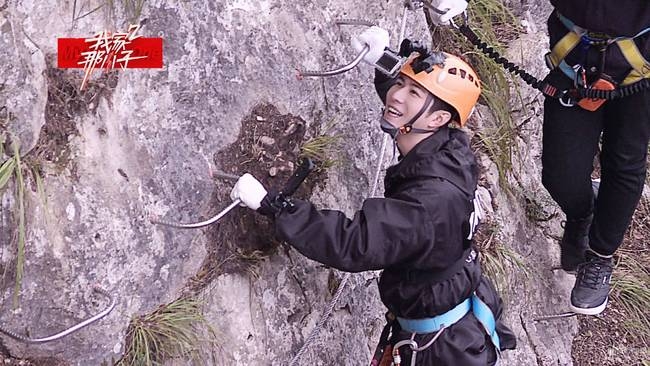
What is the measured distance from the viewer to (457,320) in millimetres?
3168

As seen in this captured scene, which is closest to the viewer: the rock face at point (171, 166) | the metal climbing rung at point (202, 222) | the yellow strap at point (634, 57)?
the rock face at point (171, 166)

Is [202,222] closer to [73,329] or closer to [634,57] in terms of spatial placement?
[73,329]

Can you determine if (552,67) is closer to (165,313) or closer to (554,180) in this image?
(554,180)

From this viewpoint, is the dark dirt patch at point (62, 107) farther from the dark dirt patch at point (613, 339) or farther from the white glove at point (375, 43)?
the dark dirt patch at point (613, 339)

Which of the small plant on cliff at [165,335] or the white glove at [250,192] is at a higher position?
A: the white glove at [250,192]

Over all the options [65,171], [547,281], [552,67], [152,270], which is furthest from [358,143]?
[547,281]

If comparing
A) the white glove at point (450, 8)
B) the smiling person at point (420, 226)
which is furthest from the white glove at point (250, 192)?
the white glove at point (450, 8)

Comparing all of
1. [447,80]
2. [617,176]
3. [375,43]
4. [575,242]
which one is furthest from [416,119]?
[575,242]

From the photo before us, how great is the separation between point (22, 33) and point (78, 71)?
0.78ft

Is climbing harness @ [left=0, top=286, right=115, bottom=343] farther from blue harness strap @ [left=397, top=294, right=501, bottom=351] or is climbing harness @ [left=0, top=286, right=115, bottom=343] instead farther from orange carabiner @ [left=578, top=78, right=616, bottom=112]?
orange carabiner @ [left=578, top=78, right=616, bottom=112]

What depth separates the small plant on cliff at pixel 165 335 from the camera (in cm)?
294

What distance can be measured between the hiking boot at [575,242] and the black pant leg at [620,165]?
230 mm

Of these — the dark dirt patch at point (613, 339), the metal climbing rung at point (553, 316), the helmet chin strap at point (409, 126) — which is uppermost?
the helmet chin strap at point (409, 126)

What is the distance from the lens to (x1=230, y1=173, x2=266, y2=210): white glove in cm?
283
